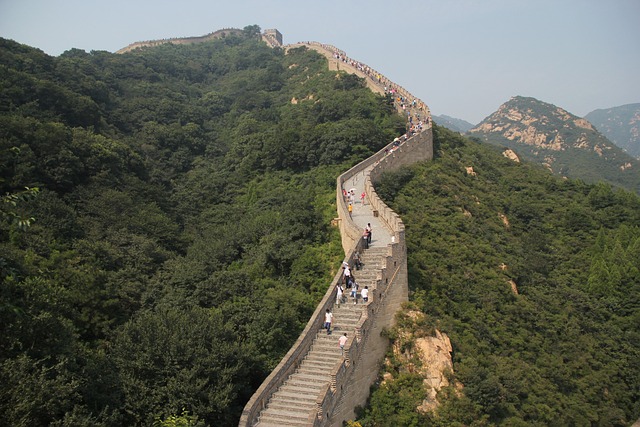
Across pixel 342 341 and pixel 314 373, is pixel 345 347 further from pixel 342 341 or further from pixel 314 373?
pixel 314 373

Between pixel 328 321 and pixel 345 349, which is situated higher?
pixel 328 321

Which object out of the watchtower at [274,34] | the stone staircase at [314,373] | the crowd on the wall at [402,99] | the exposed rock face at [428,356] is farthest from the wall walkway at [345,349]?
the watchtower at [274,34]

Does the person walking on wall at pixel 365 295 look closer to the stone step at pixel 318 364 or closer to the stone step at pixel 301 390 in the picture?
the stone step at pixel 318 364

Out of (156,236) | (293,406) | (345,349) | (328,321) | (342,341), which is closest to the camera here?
(293,406)

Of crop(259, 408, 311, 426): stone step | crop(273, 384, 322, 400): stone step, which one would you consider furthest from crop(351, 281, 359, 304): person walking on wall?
crop(259, 408, 311, 426): stone step

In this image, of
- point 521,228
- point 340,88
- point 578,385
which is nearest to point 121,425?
point 578,385

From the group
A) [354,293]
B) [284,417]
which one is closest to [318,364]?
[284,417]
